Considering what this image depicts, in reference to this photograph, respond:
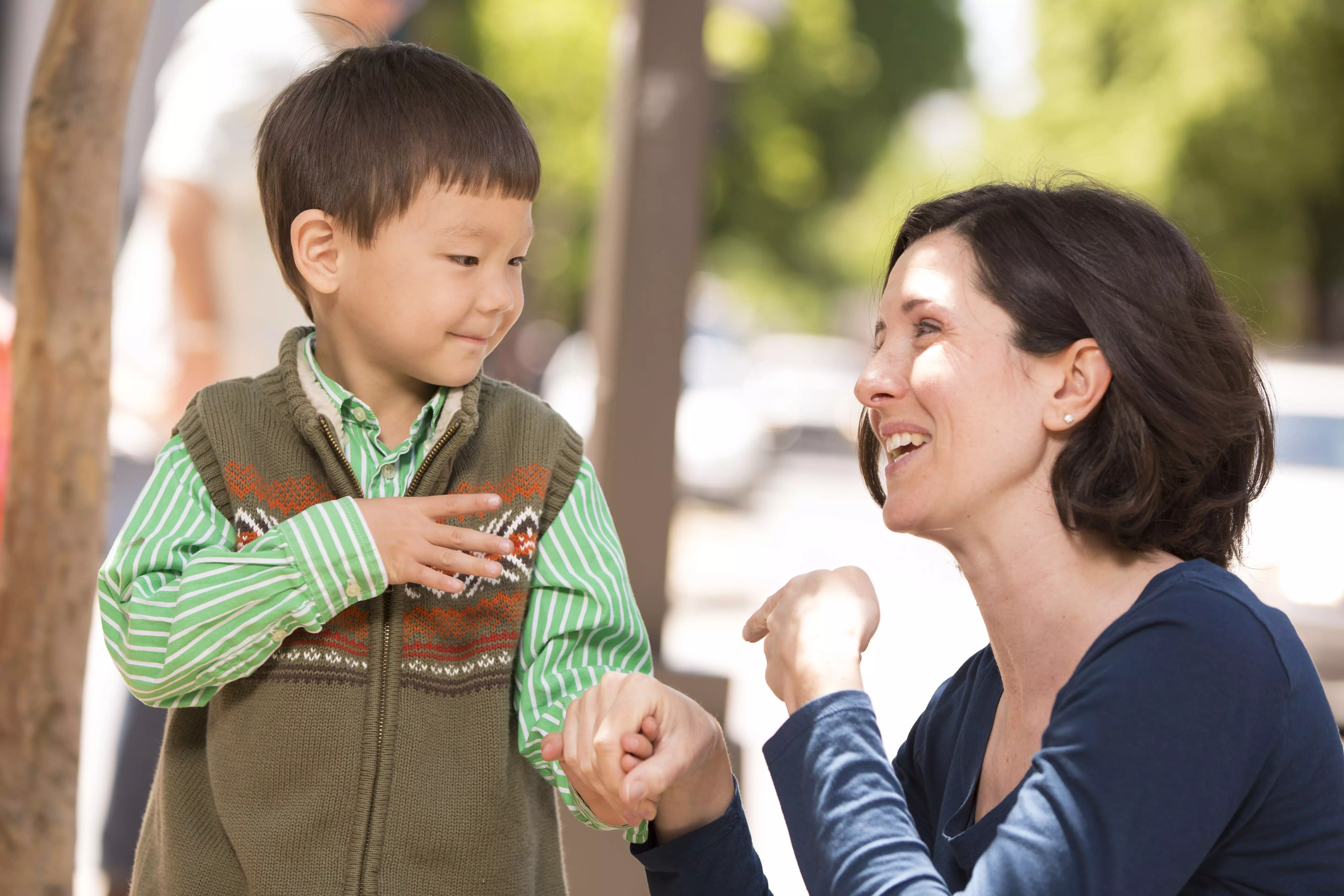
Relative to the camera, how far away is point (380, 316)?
5.67 ft

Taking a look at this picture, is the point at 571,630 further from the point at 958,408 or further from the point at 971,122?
the point at 971,122

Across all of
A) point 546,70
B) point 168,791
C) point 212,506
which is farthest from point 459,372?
point 546,70

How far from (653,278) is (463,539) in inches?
110

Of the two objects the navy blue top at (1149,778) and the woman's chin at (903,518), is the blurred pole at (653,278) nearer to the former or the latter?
the woman's chin at (903,518)

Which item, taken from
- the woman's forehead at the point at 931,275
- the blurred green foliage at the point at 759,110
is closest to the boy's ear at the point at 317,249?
the woman's forehead at the point at 931,275

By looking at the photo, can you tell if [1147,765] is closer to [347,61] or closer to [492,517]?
[492,517]

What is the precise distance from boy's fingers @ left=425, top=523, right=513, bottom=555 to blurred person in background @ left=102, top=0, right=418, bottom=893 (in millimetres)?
1525

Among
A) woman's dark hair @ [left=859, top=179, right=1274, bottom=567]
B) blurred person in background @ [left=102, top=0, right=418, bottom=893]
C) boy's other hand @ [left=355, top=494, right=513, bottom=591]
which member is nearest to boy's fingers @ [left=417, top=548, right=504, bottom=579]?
boy's other hand @ [left=355, top=494, right=513, bottom=591]

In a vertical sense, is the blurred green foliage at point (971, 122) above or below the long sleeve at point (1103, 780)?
above

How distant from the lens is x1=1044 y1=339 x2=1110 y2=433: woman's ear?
1.73 meters

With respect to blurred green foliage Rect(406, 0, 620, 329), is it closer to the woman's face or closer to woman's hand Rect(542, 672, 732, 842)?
the woman's face

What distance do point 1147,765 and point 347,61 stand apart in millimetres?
1334

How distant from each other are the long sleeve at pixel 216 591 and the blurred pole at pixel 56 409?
1.72ft

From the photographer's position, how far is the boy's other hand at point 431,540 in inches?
62.4
